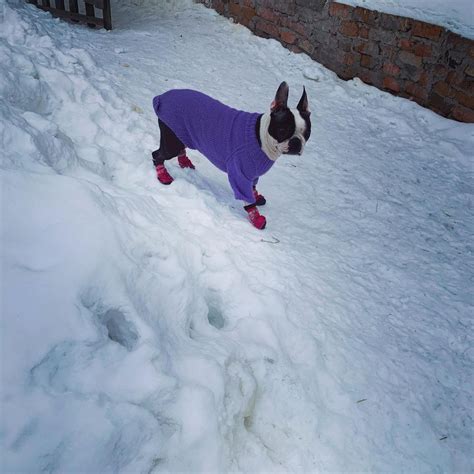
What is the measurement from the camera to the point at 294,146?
267 cm

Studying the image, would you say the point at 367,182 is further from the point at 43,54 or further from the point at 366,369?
the point at 43,54

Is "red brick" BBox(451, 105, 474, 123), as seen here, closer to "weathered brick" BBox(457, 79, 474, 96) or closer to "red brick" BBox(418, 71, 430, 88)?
"weathered brick" BBox(457, 79, 474, 96)

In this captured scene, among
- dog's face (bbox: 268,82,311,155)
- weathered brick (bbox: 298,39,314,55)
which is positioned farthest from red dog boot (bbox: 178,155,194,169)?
weathered brick (bbox: 298,39,314,55)

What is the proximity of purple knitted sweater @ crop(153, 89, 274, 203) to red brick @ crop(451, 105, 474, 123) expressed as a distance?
3.11 m

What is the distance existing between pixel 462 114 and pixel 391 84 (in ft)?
3.62

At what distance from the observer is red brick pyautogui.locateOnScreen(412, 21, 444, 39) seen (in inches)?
181

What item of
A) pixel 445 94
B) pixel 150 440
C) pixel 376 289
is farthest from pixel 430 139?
pixel 150 440

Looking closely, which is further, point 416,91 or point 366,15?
point 366,15

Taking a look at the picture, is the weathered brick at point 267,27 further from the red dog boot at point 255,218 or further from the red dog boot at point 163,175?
the red dog boot at point 255,218

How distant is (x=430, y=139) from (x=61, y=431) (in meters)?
4.78

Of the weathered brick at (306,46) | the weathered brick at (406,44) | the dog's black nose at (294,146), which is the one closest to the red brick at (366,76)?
the weathered brick at (406,44)

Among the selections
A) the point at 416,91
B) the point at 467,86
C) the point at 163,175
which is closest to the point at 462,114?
the point at 467,86

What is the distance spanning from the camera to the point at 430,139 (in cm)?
455

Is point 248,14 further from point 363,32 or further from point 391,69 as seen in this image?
point 391,69
